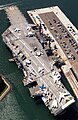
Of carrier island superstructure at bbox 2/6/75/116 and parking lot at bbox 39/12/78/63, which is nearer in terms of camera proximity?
carrier island superstructure at bbox 2/6/75/116

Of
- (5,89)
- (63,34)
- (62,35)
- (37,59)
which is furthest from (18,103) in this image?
(63,34)

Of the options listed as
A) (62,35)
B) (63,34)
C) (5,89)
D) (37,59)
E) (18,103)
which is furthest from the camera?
(63,34)

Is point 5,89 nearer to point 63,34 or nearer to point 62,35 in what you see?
point 62,35

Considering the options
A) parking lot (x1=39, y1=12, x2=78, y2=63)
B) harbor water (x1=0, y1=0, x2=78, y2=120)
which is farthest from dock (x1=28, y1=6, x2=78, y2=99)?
harbor water (x1=0, y1=0, x2=78, y2=120)

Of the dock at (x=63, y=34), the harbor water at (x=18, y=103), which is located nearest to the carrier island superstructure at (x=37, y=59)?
the dock at (x=63, y=34)

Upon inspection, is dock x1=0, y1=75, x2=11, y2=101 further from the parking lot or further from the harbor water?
the parking lot

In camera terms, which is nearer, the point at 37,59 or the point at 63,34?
the point at 37,59

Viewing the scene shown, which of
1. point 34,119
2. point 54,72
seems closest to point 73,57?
point 54,72
